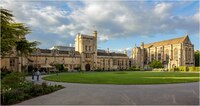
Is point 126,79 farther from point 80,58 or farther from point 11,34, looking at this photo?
point 80,58

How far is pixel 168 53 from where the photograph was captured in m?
106

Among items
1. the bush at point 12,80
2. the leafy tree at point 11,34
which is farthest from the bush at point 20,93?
the leafy tree at point 11,34

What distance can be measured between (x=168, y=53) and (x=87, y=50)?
39.8 metres

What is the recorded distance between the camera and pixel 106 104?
11953 mm

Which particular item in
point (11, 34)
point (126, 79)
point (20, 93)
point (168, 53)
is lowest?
point (126, 79)

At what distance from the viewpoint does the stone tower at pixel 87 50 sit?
85875 millimetres

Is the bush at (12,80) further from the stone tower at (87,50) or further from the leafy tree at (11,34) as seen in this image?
the stone tower at (87,50)

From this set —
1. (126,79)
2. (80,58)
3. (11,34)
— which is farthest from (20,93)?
(80,58)

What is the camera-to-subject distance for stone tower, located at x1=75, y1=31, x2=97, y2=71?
282ft

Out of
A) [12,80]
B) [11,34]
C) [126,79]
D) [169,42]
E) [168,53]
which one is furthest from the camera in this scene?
[169,42]

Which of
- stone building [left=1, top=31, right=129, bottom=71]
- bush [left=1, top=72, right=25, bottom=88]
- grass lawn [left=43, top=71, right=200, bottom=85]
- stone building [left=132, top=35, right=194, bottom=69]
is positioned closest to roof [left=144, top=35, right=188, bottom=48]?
stone building [left=132, top=35, right=194, bottom=69]

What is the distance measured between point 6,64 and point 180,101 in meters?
47.6

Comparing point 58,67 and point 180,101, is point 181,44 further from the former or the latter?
point 180,101

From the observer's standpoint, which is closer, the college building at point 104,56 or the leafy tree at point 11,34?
the leafy tree at point 11,34
